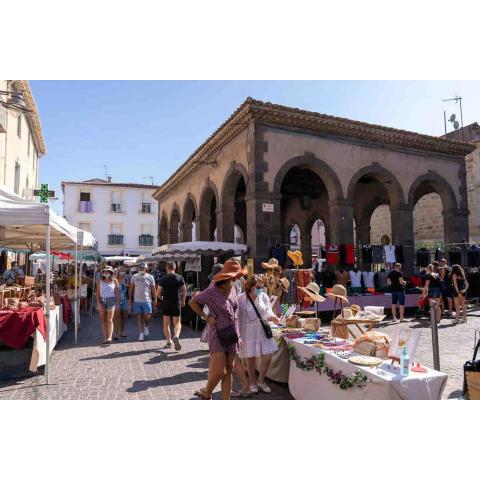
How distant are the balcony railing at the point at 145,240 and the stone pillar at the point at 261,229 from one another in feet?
92.9

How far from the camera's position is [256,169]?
10.8 metres

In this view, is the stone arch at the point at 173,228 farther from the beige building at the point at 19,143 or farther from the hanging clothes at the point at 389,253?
the hanging clothes at the point at 389,253

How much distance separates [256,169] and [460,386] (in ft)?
24.8

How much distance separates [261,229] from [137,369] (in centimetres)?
598

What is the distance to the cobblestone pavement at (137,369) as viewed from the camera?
461cm

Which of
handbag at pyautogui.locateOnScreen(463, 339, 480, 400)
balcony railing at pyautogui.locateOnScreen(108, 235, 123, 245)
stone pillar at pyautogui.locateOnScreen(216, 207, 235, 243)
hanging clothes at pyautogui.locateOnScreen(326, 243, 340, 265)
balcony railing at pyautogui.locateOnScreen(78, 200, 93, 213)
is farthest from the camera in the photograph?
balcony railing at pyautogui.locateOnScreen(108, 235, 123, 245)

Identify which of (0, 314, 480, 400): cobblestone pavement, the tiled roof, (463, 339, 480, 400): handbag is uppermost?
the tiled roof

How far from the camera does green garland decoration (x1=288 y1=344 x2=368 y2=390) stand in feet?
10.9

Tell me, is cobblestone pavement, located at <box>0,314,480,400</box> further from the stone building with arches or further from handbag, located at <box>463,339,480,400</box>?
Result: the stone building with arches

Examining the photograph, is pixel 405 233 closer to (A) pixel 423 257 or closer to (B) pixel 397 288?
(A) pixel 423 257

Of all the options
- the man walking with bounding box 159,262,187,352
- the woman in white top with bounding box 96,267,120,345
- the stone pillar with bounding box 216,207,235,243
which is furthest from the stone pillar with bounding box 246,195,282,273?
the woman in white top with bounding box 96,267,120,345

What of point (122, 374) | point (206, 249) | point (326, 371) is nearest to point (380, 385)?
point (326, 371)

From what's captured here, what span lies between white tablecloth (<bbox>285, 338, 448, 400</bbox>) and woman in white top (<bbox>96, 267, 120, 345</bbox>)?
4.70 m

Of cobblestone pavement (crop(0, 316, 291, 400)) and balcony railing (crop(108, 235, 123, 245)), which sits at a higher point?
balcony railing (crop(108, 235, 123, 245))
